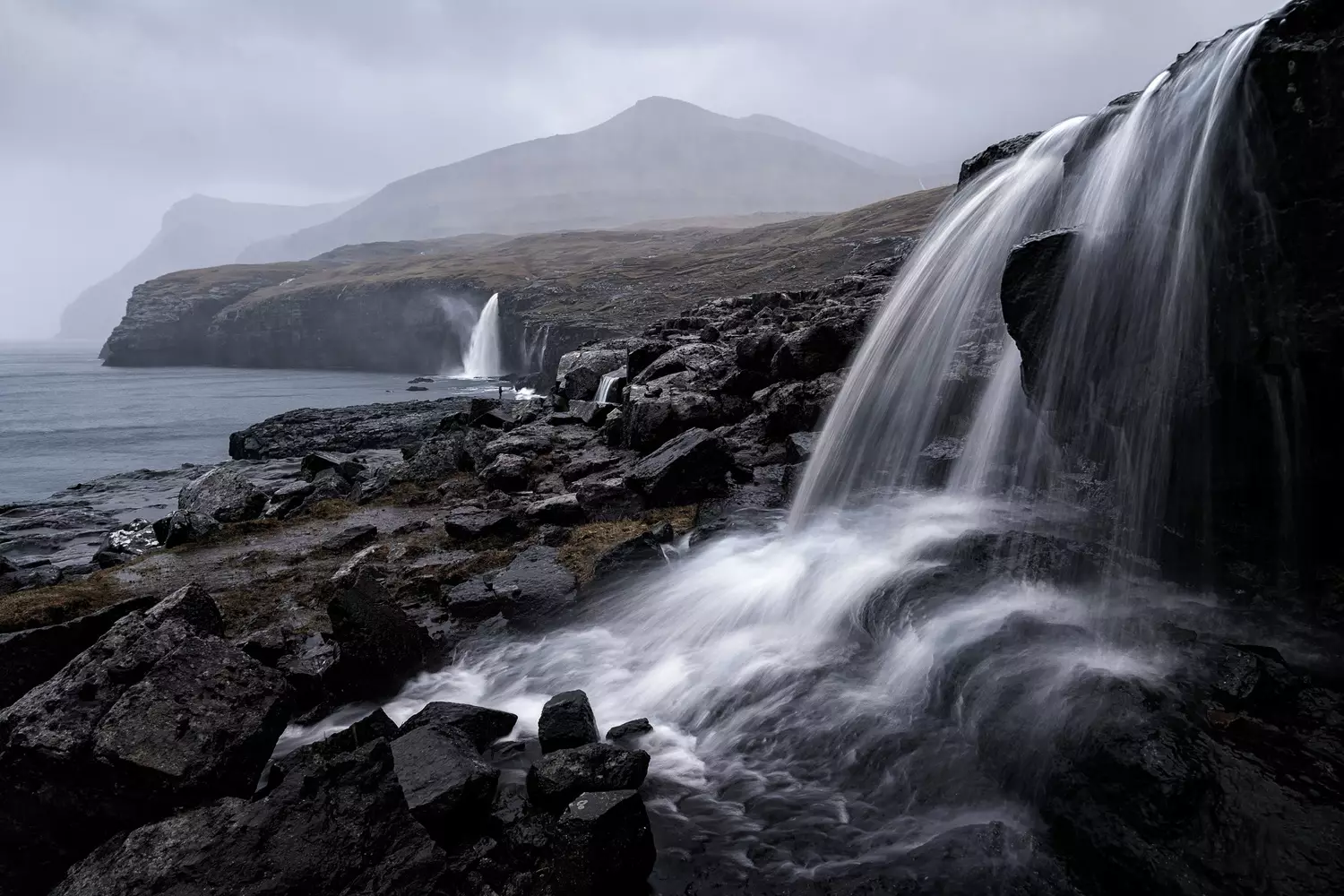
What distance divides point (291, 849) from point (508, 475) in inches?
457

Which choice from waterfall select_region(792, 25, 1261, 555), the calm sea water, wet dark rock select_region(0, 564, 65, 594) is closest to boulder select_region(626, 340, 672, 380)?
waterfall select_region(792, 25, 1261, 555)

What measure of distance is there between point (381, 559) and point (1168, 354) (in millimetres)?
11742

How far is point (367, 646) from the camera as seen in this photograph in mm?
7879

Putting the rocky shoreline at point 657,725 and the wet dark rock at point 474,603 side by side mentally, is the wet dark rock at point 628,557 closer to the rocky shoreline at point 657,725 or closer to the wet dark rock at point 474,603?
the rocky shoreline at point 657,725

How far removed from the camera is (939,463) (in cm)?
1162

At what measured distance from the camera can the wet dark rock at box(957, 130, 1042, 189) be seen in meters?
15.0

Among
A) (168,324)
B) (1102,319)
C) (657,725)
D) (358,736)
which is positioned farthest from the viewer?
(168,324)

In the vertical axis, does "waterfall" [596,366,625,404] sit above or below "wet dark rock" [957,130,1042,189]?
below

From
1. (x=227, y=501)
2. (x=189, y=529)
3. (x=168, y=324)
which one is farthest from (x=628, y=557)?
(x=168, y=324)

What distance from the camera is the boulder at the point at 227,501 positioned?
1565 centimetres

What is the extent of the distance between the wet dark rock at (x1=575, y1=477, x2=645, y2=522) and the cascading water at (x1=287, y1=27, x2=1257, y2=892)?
8.05 ft

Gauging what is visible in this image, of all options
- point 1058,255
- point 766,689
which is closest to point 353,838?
point 766,689

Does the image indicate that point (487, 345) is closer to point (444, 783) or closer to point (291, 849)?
point (444, 783)

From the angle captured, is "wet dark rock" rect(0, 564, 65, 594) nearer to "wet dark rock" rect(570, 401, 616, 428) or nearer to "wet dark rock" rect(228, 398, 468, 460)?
"wet dark rock" rect(570, 401, 616, 428)
